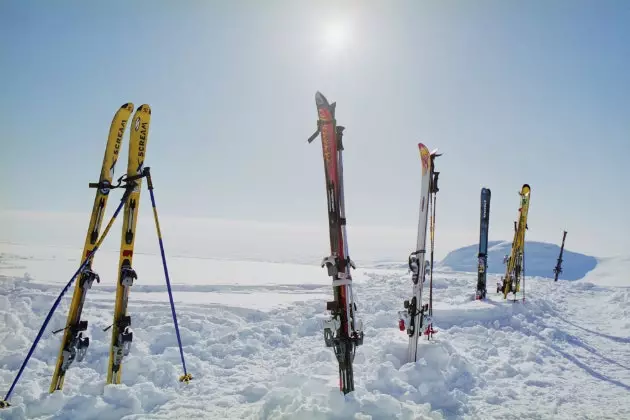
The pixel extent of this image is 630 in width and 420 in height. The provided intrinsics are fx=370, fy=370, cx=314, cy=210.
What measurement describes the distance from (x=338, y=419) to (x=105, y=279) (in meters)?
12.4

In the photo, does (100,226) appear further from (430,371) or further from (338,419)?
(430,371)

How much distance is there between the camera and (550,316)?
11391 millimetres

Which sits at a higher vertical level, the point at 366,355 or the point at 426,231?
the point at 426,231

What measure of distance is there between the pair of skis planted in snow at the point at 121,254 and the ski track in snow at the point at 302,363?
458mm

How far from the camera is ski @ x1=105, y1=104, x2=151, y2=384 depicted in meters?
5.40

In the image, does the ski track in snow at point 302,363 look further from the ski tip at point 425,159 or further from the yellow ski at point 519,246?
the ski tip at point 425,159

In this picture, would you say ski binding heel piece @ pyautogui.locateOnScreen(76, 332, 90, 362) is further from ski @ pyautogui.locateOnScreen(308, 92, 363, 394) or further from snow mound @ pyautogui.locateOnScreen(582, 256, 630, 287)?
snow mound @ pyautogui.locateOnScreen(582, 256, 630, 287)

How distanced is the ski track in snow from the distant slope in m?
71.1

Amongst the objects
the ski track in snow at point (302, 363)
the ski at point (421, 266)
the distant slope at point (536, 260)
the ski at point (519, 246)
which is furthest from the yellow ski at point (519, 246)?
the distant slope at point (536, 260)

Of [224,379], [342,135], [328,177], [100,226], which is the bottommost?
[224,379]

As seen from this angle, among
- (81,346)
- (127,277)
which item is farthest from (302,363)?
(81,346)

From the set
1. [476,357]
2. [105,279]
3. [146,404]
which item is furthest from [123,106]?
[105,279]

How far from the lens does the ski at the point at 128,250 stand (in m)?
5.40

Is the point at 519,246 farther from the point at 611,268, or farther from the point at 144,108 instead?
the point at 611,268
